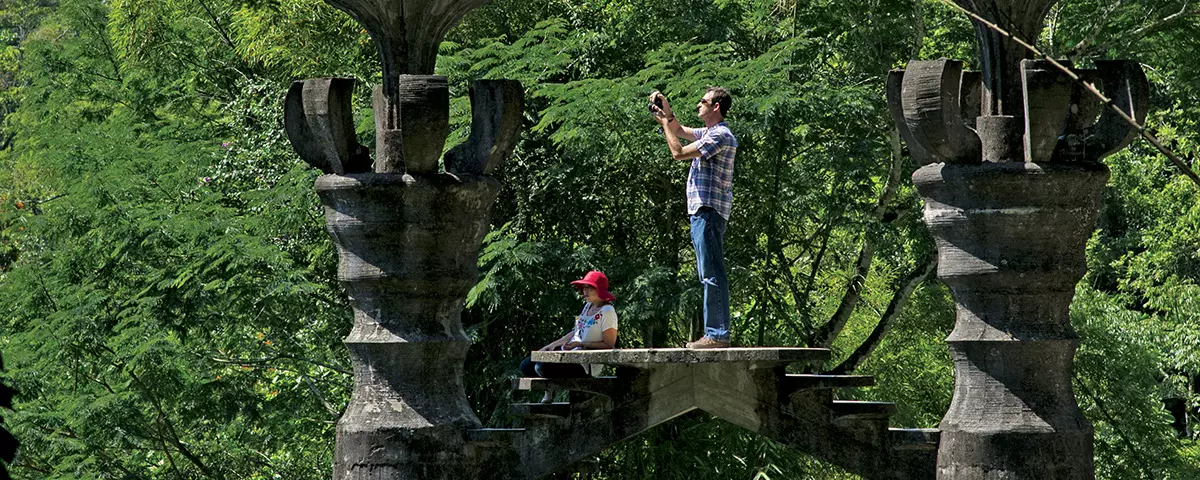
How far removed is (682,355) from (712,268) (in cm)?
48

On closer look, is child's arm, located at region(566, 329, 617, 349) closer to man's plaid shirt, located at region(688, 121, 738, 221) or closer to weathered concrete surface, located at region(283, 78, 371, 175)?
man's plaid shirt, located at region(688, 121, 738, 221)

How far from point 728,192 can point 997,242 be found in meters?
1.45

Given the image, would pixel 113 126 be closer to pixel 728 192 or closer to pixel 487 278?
pixel 487 278

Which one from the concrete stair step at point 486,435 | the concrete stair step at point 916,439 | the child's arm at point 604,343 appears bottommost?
the concrete stair step at point 916,439

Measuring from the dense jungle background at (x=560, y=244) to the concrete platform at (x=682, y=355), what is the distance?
4794 millimetres

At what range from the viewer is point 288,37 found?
16312 millimetres

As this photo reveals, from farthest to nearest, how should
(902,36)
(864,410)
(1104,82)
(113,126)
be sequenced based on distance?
1. (113,126)
2. (902,36)
3. (864,410)
4. (1104,82)

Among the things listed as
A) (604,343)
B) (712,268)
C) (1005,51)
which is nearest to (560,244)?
(604,343)

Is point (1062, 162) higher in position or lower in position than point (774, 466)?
higher

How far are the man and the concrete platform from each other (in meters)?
0.14

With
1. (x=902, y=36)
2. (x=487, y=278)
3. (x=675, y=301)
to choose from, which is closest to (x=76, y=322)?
(x=487, y=278)

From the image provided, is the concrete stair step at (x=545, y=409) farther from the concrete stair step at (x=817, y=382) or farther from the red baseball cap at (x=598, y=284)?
the concrete stair step at (x=817, y=382)

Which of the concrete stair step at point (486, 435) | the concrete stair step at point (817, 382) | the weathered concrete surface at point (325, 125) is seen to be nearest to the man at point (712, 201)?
the concrete stair step at point (817, 382)

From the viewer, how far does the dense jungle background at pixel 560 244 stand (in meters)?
14.6
